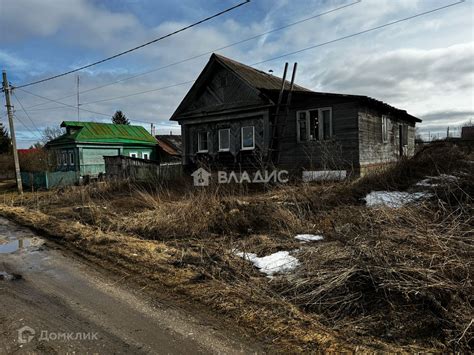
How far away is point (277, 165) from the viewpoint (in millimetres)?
16391

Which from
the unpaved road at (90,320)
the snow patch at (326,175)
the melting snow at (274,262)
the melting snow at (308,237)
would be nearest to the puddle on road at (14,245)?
the unpaved road at (90,320)

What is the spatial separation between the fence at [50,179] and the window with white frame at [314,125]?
15.8 metres

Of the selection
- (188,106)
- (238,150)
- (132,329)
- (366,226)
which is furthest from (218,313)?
(188,106)

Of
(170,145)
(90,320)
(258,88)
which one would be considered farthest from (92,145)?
(90,320)

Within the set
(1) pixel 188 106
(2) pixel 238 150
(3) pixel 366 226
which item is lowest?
(3) pixel 366 226

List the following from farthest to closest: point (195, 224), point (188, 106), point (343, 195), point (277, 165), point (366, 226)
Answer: point (188, 106)
point (277, 165)
point (343, 195)
point (195, 224)
point (366, 226)

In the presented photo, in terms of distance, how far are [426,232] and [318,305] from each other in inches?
79.2

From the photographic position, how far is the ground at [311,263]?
3195 mm

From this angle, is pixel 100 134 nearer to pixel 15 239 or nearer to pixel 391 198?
pixel 15 239

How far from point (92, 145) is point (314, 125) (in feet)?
77.1

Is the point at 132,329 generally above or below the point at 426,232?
below

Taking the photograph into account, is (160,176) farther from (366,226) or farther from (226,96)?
(366,226)

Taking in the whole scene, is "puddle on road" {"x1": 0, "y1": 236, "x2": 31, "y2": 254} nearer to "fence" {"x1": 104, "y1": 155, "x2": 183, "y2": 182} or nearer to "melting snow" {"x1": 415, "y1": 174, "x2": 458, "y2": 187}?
"melting snow" {"x1": 415, "y1": 174, "x2": 458, "y2": 187}

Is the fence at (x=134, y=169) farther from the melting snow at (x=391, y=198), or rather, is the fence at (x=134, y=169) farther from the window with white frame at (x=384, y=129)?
the melting snow at (x=391, y=198)
